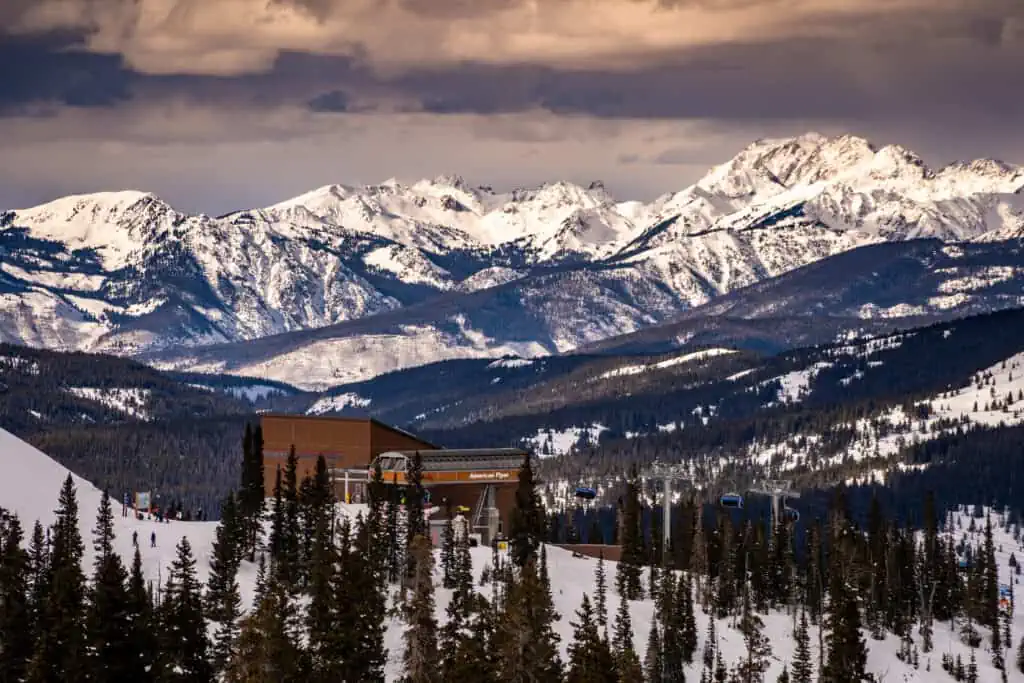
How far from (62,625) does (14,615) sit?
40.5 feet

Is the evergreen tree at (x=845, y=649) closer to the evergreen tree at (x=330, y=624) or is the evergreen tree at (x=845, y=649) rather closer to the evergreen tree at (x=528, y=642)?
A: the evergreen tree at (x=330, y=624)

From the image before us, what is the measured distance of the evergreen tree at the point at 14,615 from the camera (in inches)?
6368

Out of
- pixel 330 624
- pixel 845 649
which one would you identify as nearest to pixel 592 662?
pixel 330 624

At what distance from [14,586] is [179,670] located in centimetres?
1510

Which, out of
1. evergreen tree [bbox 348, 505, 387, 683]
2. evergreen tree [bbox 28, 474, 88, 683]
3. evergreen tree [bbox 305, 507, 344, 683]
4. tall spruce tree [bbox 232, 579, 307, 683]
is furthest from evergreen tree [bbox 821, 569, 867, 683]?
evergreen tree [bbox 28, 474, 88, 683]

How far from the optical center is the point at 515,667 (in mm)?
148875

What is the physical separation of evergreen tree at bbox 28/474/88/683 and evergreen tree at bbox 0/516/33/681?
150cm

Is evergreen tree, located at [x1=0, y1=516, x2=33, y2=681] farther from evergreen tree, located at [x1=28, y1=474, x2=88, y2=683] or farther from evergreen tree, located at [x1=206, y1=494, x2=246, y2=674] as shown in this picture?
evergreen tree, located at [x1=206, y1=494, x2=246, y2=674]

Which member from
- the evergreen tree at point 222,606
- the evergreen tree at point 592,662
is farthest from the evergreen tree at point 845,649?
the evergreen tree at point 222,606

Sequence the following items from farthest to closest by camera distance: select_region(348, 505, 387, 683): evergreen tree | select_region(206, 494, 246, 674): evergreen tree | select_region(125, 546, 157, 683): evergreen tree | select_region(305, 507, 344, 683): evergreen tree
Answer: select_region(206, 494, 246, 674): evergreen tree < select_region(348, 505, 387, 683): evergreen tree < select_region(305, 507, 344, 683): evergreen tree < select_region(125, 546, 157, 683): evergreen tree

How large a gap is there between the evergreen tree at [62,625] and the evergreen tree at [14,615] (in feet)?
4.93

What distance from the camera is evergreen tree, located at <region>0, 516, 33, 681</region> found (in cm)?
16175

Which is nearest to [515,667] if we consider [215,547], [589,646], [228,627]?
[589,646]

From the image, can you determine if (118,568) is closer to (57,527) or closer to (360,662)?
(360,662)
